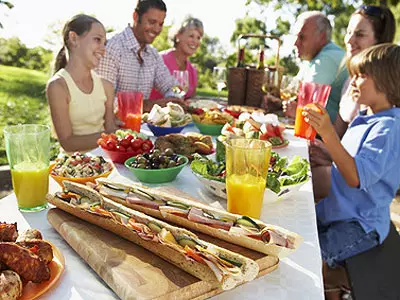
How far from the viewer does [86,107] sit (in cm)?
292

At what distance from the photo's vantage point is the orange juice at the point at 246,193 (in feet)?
4.44

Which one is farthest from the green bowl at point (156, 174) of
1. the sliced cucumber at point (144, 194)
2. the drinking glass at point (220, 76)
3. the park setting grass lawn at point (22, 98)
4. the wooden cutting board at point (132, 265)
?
the park setting grass lawn at point (22, 98)

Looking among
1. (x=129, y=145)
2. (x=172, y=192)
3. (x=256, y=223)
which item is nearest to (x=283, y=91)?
(x=129, y=145)

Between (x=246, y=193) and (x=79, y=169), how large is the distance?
667mm

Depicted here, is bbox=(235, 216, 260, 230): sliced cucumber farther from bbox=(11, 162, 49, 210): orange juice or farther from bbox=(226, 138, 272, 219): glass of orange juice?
bbox=(11, 162, 49, 210): orange juice

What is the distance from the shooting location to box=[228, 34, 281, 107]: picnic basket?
3834 mm

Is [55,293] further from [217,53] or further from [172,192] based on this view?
[217,53]

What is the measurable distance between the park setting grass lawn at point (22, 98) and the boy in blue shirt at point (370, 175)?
14.1 ft

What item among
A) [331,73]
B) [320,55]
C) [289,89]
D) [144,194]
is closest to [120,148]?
[144,194]

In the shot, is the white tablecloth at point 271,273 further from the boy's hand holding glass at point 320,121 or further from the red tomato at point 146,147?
the boy's hand holding glass at point 320,121

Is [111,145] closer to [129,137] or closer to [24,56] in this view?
[129,137]

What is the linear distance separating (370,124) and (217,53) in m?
13.6

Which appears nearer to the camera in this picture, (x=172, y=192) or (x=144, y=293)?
(x=144, y=293)

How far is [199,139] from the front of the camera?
2.17 metres
